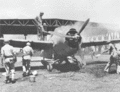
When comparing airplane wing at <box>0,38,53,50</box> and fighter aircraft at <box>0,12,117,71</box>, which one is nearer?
fighter aircraft at <box>0,12,117,71</box>

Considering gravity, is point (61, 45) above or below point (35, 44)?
below

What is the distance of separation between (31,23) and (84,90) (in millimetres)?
23720

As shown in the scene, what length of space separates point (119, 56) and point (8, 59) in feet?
18.6

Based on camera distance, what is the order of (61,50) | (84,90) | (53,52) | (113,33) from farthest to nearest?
1. (113,33)
2. (53,52)
3. (61,50)
4. (84,90)

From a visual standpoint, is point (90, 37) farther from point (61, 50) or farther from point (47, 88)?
point (47, 88)

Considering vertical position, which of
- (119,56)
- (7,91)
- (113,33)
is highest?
(113,33)

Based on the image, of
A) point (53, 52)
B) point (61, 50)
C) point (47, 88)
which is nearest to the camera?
point (47, 88)

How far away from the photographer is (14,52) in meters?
9.48

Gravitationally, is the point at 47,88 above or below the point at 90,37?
below

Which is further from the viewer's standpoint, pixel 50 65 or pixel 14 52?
pixel 50 65

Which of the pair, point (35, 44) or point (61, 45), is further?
point (35, 44)

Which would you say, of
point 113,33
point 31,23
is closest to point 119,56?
point 31,23

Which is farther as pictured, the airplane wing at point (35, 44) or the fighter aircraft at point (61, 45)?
the airplane wing at point (35, 44)

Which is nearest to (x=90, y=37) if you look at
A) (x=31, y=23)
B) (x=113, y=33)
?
(x=113, y=33)
